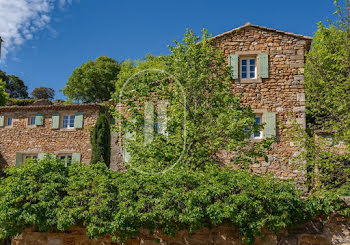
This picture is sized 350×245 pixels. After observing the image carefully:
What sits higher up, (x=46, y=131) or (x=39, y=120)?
(x=39, y=120)

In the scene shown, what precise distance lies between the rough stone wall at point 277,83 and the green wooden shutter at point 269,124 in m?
0.22

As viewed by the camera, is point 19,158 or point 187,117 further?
point 19,158

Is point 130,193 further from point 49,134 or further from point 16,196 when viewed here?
point 49,134

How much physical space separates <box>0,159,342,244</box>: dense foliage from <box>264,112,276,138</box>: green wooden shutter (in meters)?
6.56

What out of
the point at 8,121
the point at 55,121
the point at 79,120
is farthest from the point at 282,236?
the point at 8,121

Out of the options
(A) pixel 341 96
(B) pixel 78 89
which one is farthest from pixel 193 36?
(B) pixel 78 89

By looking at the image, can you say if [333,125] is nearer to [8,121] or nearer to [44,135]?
[44,135]

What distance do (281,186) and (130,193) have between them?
9.35 feet

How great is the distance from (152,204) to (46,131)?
567 inches

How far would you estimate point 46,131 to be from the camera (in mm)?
19062

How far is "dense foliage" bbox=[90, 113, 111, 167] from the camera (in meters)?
16.9

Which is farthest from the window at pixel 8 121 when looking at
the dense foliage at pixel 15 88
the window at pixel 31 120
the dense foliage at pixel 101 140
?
the dense foliage at pixel 15 88

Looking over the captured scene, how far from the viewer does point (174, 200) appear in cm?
620

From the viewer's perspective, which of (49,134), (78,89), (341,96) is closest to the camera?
(341,96)
